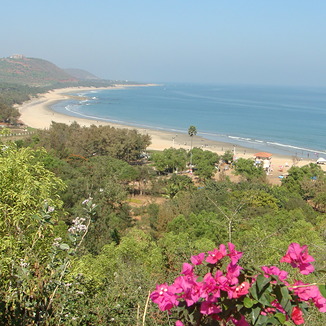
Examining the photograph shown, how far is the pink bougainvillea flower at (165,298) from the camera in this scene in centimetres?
184

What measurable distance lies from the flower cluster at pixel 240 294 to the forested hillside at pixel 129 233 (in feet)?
0.03

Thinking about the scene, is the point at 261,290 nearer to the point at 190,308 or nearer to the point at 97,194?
the point at 190,308

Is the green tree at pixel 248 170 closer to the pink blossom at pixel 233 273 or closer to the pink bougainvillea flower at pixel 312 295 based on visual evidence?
the pink bougainvillea flower at pixel 312 295

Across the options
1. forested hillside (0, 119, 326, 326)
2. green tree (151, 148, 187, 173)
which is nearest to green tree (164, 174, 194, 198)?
forested hillside (0, 119, 326, 326)

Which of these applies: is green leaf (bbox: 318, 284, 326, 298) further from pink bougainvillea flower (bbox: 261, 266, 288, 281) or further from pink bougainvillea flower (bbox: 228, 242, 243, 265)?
pink bougainvillea flower (bbox: 228, 242, 243, 265)

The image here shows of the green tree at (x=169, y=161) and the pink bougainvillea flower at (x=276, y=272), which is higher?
the pink bougainvillea flower at (x=276, y=272)

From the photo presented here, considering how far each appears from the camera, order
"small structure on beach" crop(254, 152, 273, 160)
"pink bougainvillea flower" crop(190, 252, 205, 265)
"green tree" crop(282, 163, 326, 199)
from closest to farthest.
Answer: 1. "pink bougainvillea flower" crop(190, 252, 205, 265)
2. "green tree" crop(282, 163, 326, 199)
3. "small structure on beach" crop(254, 152, 273, 160)

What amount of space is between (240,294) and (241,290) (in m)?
0.02

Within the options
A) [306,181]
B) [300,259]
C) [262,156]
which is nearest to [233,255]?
[300,259]

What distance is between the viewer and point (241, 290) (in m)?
1.76

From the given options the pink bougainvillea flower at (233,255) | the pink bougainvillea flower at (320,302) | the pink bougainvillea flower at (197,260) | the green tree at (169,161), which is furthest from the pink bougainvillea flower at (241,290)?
the green tree at (169,161)

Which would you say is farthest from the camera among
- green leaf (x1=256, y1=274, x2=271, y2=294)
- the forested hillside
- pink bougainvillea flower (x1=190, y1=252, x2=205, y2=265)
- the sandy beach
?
the sandy beach

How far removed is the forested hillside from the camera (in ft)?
9.64

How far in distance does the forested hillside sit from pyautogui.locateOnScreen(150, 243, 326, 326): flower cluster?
1 centimetres
